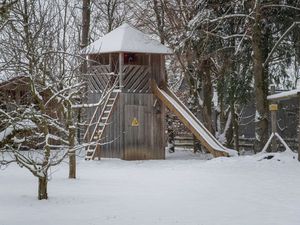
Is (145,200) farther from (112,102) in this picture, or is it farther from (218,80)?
(218,80)

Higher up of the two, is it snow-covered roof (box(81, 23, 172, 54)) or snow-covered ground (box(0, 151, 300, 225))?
snow-covered roof (box(81, 23, 172, 54))

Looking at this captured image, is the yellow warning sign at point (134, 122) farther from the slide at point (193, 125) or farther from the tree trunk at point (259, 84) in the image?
the tree trunk at point (259, 84)

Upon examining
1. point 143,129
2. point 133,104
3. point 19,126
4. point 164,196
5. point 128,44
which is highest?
point 128,44

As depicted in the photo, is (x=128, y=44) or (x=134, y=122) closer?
(x=134, y=122)

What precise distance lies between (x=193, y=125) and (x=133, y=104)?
8.32 ft

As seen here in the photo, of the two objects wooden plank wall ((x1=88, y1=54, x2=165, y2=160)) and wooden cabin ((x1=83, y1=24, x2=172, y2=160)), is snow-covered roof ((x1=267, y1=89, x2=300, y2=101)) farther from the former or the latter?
wooden cabin ((x1=83, y1=24, x2=172, y2=160))

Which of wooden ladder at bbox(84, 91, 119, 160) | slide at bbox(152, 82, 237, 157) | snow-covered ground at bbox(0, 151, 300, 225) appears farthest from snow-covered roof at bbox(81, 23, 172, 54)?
snow-covered ground at bbox(0, 151, 300, 225)

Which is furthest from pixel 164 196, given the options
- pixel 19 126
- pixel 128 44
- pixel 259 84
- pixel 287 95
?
pixel 128 44

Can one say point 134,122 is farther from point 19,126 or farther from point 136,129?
point 19,126

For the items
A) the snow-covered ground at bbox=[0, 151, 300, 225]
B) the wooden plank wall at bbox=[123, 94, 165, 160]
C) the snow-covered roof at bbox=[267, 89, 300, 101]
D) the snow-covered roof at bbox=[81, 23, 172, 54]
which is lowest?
the snow-covered ground at bbox=[0, 151, 300, 225]

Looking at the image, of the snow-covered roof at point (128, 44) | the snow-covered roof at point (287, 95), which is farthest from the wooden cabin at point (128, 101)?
the snow-covered roof at point (287, 95)

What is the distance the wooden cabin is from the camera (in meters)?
20.6

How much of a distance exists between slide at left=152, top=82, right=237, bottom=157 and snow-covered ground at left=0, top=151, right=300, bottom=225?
2.76 m

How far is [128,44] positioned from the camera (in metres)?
20.9
